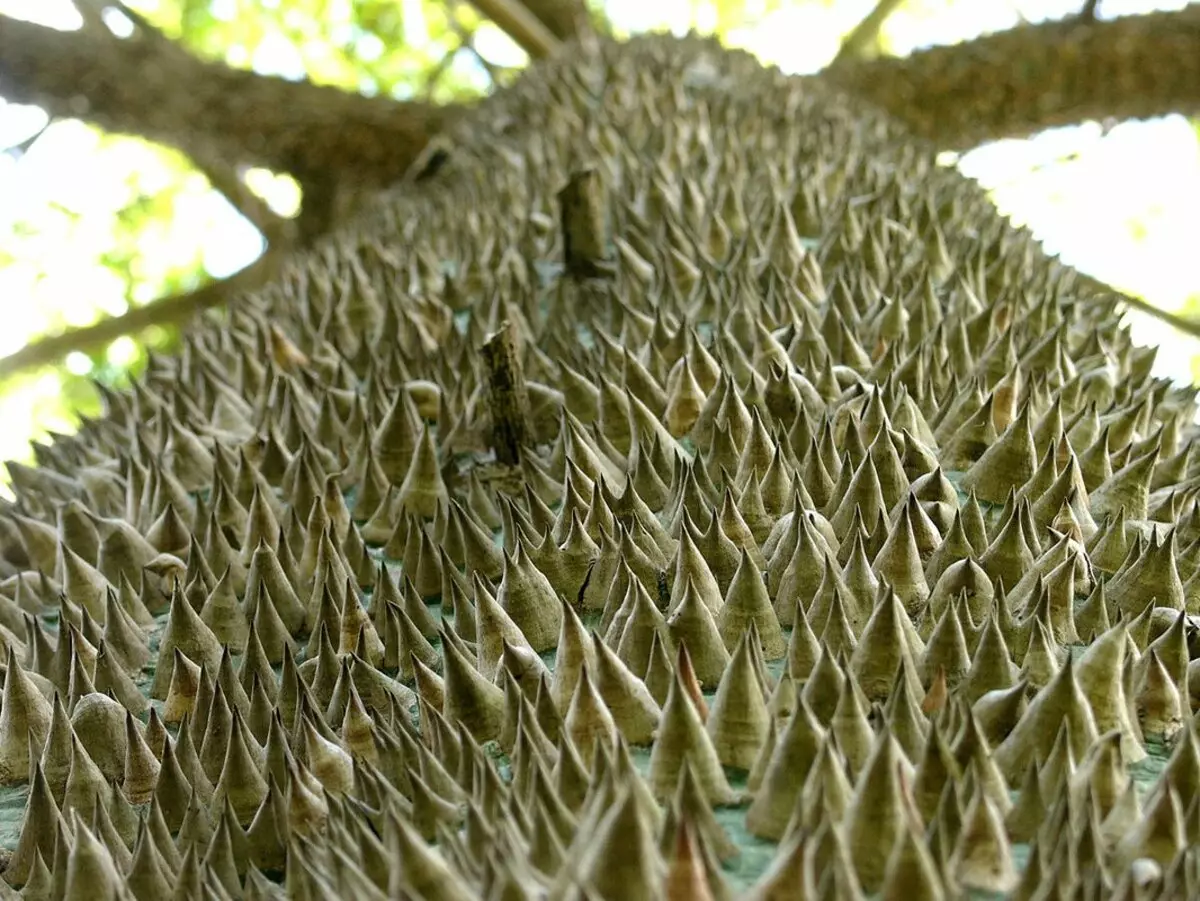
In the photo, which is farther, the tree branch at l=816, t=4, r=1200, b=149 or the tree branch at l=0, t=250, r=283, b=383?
the tree branch at l=0, t=250, r=283, b=383

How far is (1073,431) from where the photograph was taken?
1.72m

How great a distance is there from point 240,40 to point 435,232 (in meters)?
5.01

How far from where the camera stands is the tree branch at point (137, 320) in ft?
17.8

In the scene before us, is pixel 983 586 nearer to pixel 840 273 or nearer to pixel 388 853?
pixel 388 853

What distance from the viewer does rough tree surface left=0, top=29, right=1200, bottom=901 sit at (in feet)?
3.29

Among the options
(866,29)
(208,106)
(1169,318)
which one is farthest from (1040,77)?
(208,106)

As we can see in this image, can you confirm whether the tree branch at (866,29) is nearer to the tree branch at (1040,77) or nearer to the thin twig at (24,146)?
the tree branch at (1040,77)

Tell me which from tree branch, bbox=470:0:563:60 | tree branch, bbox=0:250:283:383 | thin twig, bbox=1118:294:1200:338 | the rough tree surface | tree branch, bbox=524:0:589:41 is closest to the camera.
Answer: the rough tree surface

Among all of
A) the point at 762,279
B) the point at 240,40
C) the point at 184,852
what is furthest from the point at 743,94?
the point at 240,40

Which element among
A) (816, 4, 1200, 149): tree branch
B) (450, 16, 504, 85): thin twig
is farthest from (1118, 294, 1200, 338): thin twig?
(450, 16, 504, 85): thin twig

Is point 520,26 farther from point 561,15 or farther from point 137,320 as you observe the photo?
point 137,320

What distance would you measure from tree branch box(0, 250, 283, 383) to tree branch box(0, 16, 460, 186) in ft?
2.29

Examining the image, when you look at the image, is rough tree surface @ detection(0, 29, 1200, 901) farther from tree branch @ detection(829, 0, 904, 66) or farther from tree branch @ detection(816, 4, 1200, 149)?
tree branch @ detection(829, 0, 904, 66)

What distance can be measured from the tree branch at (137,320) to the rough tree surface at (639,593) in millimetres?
3272
